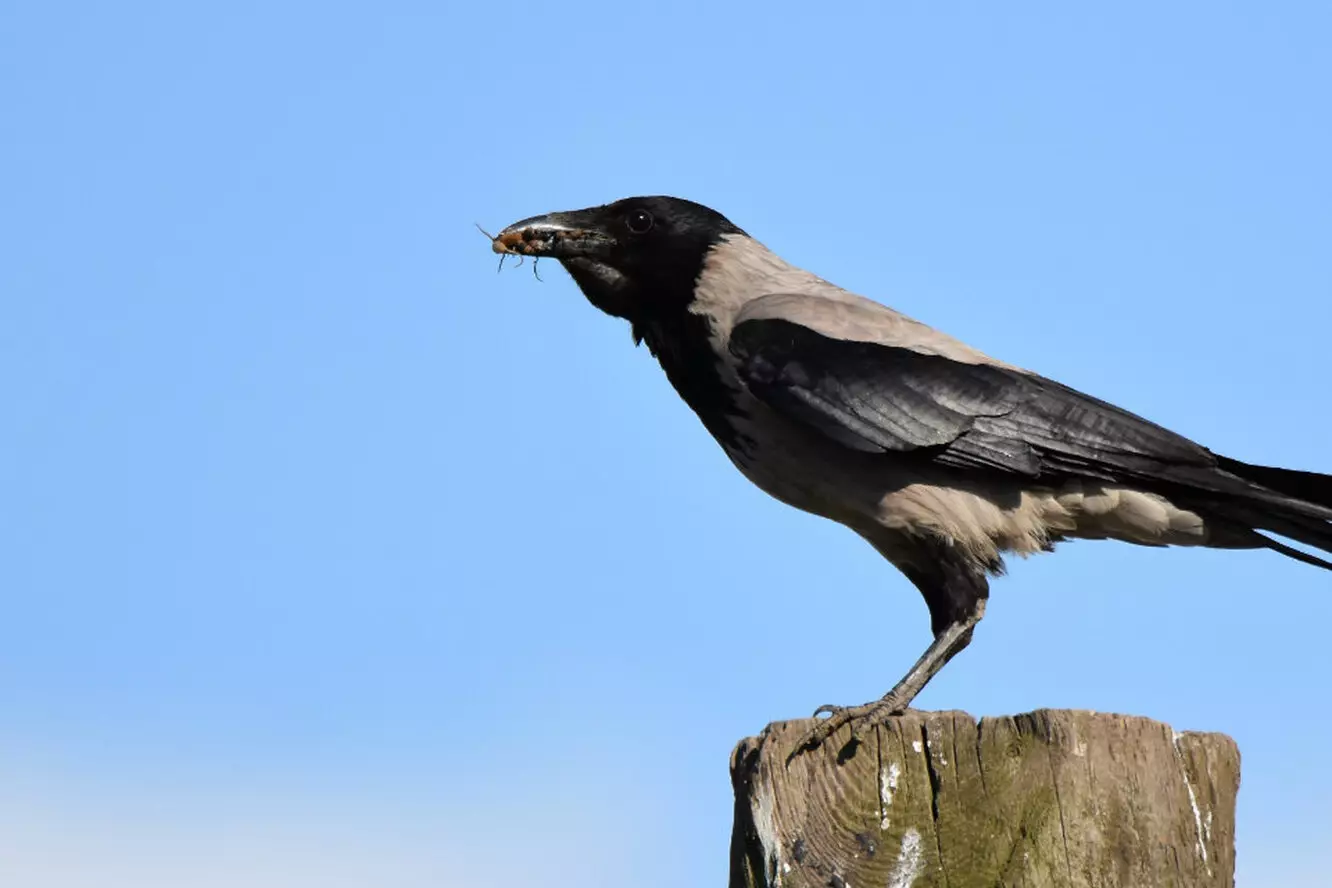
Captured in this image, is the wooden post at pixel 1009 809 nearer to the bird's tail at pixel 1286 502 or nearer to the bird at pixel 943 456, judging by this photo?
the bird at pixel 943 456

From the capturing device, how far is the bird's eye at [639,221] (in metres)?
7.18

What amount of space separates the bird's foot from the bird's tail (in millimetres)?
2032

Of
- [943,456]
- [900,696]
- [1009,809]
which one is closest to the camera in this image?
[1009,809]

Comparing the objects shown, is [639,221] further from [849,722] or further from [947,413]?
[849,722]

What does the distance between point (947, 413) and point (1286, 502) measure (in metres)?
1.44

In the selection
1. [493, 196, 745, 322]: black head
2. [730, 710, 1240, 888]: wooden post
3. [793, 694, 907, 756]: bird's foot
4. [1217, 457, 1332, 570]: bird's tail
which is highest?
[493, 196, 745, 322]: black head

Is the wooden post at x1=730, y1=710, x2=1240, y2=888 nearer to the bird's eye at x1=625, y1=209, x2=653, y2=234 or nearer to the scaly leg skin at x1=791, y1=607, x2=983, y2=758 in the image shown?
the scaly leg skin at x1=791, y1=607, x2=983, y2=758

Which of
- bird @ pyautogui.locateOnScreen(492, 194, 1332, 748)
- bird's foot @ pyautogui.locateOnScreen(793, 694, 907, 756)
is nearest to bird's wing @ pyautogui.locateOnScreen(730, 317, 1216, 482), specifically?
bird @ pyautogui.locateOnScreen(492, 194, 1332, 748)

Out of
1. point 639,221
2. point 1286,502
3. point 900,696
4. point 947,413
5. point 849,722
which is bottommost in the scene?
point 849,722

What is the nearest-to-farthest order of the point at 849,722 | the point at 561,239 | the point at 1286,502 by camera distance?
the point at 849,722
the point at 1286,502
the point at 561,239

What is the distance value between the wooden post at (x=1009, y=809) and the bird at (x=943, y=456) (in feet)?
5.53

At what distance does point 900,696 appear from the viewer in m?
5.60

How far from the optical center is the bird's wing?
20.2 feet

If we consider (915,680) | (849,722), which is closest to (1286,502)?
(915,680)
